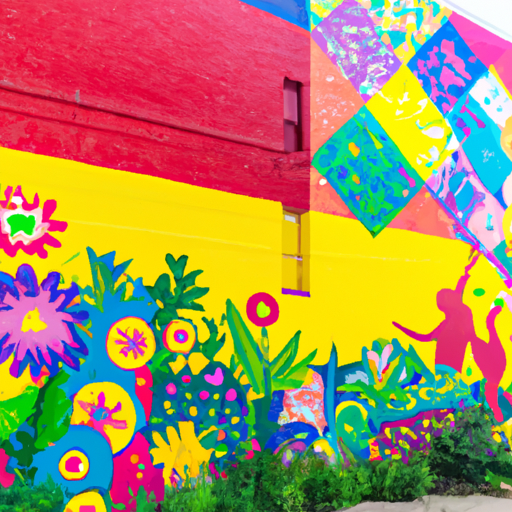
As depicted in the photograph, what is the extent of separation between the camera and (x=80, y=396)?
7.39ft

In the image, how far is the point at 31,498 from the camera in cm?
206

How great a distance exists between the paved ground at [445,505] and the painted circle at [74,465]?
4.97 feet

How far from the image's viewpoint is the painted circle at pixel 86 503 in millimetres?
2176

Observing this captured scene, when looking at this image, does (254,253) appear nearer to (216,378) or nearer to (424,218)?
(216,378)

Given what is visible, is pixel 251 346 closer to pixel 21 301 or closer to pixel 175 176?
pixel 175 176

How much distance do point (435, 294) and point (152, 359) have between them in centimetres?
220

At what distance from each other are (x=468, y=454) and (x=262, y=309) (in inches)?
69.3

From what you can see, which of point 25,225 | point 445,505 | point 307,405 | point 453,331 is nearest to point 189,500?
point 307,405

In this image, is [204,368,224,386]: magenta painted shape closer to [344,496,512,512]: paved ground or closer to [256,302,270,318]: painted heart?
[256,302,270,318]: painted heart

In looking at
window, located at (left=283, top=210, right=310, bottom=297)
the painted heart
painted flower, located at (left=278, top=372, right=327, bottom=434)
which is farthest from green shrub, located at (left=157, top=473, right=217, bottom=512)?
window, located at (left=283, top=210, right=310, bottom=297)

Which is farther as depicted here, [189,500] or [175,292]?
[175,292]

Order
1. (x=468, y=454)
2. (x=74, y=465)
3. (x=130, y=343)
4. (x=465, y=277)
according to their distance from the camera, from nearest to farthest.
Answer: (x=74, y=465) → (x=130, y=343) → (x=468, y=454) → (x=465, y=277)

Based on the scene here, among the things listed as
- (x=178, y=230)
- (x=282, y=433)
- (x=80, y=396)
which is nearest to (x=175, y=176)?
(x=178, y=230)

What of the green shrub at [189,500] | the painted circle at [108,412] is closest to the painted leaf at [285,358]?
the green shrub at [189,500]
